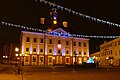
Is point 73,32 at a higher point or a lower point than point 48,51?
higher

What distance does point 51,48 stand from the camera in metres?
63.5

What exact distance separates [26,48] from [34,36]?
4.36 m

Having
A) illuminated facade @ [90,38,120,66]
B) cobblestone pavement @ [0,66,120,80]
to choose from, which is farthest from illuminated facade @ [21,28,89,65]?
cobblestone pavement @ [0,66,120,80]

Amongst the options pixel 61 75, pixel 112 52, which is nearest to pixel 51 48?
pixel 112 52

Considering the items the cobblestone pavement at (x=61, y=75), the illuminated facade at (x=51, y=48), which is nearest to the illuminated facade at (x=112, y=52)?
the illuminated facade at (x=51, y=48)

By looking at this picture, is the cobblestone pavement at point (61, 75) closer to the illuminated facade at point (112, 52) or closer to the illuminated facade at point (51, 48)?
the illuminated facade at point (51, 48)

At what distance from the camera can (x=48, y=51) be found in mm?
62875

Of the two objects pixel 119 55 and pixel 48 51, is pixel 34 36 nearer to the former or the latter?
pixel 48 51

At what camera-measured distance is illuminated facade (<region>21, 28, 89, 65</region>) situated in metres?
59.3

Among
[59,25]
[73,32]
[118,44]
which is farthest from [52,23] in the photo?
[118,44]

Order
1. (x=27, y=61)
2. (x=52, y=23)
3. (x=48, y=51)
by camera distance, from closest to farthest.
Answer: (x=27, y=61), (x=48, y=51), (x=52, y=23)

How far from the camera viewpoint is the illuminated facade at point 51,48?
5931 centimetres

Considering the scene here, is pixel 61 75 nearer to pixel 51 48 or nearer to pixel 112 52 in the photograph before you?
pixel 51 48

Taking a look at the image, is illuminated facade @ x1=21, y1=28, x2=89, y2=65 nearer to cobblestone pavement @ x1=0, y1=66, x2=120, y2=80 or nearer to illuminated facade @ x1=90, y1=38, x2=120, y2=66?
illuminated facade @ x1=90, y1=38, x2=120, y2=66
